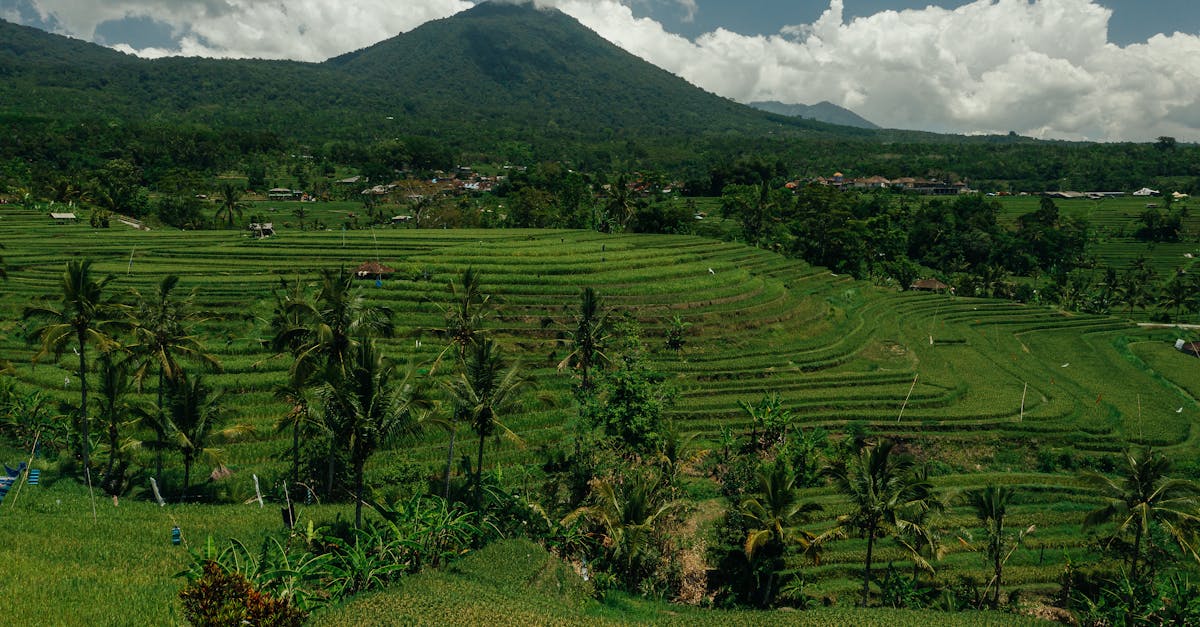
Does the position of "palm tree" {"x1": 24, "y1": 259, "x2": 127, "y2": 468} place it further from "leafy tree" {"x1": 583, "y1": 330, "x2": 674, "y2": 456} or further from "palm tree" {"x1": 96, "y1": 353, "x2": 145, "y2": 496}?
"leafy tree" {"x1": 583, "y1": 330, "x2": 674, "y2": 456}

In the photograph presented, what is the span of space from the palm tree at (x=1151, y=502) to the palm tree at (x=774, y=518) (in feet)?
31.0

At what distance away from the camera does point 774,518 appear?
64.3 feet

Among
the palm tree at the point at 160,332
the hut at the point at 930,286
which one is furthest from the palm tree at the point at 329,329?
the hut at the point at 930,286

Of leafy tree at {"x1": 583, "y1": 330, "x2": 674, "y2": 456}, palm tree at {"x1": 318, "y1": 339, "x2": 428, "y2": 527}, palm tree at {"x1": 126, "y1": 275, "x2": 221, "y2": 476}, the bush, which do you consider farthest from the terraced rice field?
the bush

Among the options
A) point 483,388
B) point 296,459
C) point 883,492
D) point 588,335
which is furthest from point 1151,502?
point 296,459

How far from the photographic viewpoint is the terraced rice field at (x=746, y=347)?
93.4ft

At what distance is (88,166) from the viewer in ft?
333

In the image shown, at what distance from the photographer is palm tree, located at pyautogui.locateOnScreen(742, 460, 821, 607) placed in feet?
63.6

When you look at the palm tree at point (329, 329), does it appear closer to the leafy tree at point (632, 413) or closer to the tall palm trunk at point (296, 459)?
the tall palm trunk at point (296, 459)

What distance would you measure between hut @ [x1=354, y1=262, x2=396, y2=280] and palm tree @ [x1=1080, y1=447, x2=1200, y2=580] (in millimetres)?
37947

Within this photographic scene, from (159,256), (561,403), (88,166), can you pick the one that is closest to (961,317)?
(561,403)

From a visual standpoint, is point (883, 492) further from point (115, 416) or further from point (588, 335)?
point (115, 416)

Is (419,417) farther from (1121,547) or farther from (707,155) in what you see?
(707,155)

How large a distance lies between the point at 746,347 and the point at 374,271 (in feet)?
84.1
